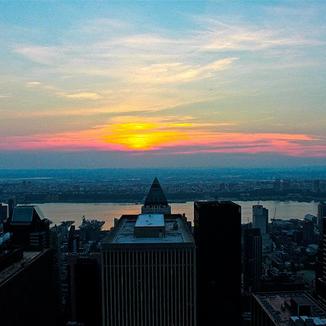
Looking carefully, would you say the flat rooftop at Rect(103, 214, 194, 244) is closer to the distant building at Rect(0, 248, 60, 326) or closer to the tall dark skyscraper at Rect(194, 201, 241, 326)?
the distant building at Rect(0, 248, 60, 326)

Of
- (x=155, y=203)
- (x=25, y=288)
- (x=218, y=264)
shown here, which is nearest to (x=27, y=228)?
(x=155, y=203)

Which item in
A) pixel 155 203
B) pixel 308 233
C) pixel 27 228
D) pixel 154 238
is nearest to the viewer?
pixel 154 238

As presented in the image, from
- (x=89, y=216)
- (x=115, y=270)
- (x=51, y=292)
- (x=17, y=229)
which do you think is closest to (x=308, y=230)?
(x=89, y=216)

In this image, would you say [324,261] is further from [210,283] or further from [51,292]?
[51,292]

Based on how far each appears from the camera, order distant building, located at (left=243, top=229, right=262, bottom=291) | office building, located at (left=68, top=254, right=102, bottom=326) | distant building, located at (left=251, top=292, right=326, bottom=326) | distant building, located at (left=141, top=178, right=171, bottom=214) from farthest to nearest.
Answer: distant building, located at (left=243, top=229, right=262, bottom=291) < distant building, located at (left=141, top=178, right=171, bottom=214) < office building, located at (left=68, top=254, right=102, bottom=326) < distant building, located at (left=251, top=292, right=326, bottom=326)

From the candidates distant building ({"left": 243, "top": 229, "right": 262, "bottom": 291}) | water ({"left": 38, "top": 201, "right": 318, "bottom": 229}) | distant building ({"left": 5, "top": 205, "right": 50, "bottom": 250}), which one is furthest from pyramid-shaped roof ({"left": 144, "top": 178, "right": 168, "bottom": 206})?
water ({"left": 38, "top": 201, "right": 318, "bottom": 229})

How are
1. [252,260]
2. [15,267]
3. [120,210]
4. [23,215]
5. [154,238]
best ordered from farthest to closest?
[120,210]
[252,260]
[23,215]
[154,238]
[15,267]

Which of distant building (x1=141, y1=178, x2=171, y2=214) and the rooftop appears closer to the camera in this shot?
the rooftop

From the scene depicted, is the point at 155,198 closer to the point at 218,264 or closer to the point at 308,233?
the point at 218,264
